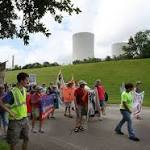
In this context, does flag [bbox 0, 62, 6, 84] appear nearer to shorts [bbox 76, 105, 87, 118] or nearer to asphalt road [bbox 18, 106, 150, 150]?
asphalt road [bbox 18, 106, 150, 150]

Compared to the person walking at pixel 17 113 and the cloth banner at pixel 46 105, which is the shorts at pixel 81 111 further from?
the person walking at pixel 17 113

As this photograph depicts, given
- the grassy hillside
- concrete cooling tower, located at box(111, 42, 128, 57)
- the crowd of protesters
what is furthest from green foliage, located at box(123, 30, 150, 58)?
the crowd of protesters

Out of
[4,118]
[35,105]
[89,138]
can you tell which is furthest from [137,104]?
[4,118]

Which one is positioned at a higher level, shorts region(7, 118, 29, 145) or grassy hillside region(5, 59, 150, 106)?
grassy hillside region(5, 59, 150, 106)

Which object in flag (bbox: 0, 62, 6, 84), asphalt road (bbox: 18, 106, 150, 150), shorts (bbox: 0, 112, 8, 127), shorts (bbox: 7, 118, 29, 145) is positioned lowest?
asphalt road (bbox: 18, 106, 150, 150)

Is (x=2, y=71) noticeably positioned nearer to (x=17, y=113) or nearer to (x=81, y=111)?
(x=81, y=111)

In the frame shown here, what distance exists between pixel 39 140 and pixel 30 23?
12.3 feet

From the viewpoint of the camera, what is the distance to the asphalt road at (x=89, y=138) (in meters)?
13.9

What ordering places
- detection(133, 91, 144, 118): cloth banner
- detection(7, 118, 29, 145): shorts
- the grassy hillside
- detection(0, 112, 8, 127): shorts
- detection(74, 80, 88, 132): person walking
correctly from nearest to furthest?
detection(7, 118, 29, 145): shorts, detection(0, 112, 8, 127): shorts, detection(74, 80, 88, 132): person walking, detection(133, 91, 144, 118): cloth banner, the grassy hillside

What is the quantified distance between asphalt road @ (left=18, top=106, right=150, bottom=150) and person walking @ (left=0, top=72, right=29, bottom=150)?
2.72 m

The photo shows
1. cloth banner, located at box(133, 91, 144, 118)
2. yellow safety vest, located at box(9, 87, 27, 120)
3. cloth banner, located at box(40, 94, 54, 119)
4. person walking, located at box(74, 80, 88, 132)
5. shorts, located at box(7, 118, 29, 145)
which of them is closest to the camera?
shorts, located at box(7, 118, 29, 145)

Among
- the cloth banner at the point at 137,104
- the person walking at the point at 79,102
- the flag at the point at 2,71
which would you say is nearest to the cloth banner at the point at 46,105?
the person walking at the point at 79,102

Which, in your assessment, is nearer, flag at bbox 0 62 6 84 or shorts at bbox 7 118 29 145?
shorts at bbox 7 118 29 145

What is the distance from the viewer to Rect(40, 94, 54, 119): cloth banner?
709 inches
